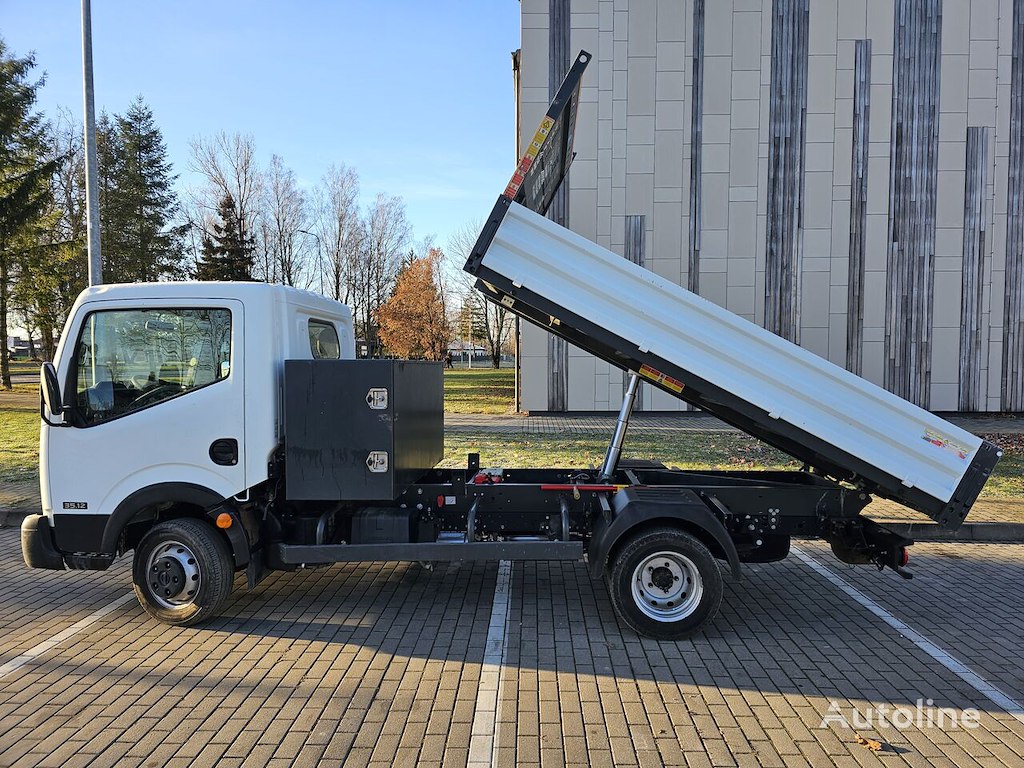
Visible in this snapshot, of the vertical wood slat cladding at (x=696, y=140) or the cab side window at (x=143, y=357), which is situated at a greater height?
the vertical wood slat cladding at (x=696, y=140)

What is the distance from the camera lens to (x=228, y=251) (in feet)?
109

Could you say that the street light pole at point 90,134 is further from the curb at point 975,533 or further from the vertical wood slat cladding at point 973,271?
the vertical wood slat cladding at point 973,271

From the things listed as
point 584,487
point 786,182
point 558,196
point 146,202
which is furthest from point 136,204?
point 584,487

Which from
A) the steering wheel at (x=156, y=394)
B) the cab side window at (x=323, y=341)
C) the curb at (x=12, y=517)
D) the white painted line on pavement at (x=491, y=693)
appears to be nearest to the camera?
the white painted line on pavement at (x=491, y=693)

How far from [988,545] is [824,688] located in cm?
480

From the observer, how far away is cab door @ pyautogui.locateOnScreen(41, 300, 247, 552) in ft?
15.7

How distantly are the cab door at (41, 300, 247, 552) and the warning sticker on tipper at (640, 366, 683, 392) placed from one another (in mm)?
2828

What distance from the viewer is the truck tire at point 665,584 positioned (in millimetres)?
4715

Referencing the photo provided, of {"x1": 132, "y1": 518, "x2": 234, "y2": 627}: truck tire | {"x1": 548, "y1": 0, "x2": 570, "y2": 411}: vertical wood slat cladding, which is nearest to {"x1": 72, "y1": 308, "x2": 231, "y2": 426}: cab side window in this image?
{"x1": 132, "y1": 518, "x2": 234, "y2": 627}: truck tire

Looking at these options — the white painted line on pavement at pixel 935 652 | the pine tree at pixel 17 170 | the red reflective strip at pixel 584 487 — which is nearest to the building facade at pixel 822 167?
the white painted line on pavement at pixel 935 652

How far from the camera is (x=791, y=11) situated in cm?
1831

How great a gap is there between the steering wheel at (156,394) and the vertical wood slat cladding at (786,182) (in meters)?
16.8

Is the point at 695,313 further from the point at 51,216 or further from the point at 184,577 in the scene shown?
the point at 51,216

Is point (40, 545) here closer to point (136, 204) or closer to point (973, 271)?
point (973, 271)
